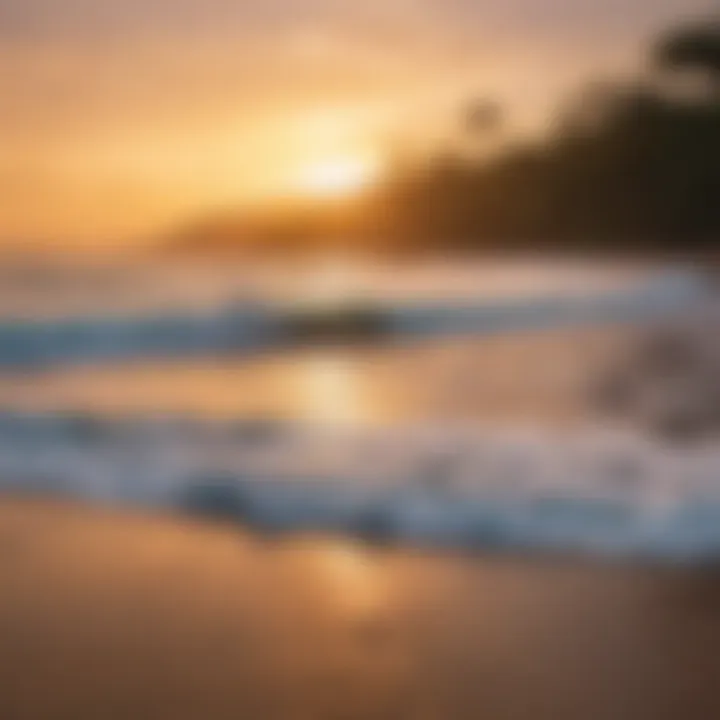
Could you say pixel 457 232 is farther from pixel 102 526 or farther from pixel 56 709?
pixel 56 709

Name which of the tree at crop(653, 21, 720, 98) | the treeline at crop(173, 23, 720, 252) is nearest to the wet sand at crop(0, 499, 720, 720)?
the treeline at crop(173, 23, 720, 252)

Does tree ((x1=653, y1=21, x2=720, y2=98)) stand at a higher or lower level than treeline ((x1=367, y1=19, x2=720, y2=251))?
higher

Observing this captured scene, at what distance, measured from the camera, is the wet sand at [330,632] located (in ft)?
1.69

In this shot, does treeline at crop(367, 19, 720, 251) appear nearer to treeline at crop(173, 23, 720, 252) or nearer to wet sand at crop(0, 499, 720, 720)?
treeline at crop(173, 23, 720, 252)

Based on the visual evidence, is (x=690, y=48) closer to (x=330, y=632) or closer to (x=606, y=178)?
(x=606, y=178)

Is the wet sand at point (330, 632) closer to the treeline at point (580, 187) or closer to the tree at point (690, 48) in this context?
the treeline at point (580, 187)

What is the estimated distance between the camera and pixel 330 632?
0.58 meters

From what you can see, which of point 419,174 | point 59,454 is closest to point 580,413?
point 59,454

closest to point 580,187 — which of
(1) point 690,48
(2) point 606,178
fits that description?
(2) point 606,178

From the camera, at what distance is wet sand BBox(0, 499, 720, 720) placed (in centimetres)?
52

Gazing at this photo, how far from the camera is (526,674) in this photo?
1.76 feet

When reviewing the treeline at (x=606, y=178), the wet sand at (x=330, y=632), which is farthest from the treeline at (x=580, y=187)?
the wet sand at (x=330, y=632)

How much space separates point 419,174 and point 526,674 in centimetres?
141

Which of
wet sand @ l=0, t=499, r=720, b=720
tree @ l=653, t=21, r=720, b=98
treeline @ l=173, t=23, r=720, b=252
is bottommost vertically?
wet sand @ l=0, t=499, r=720, b=720
